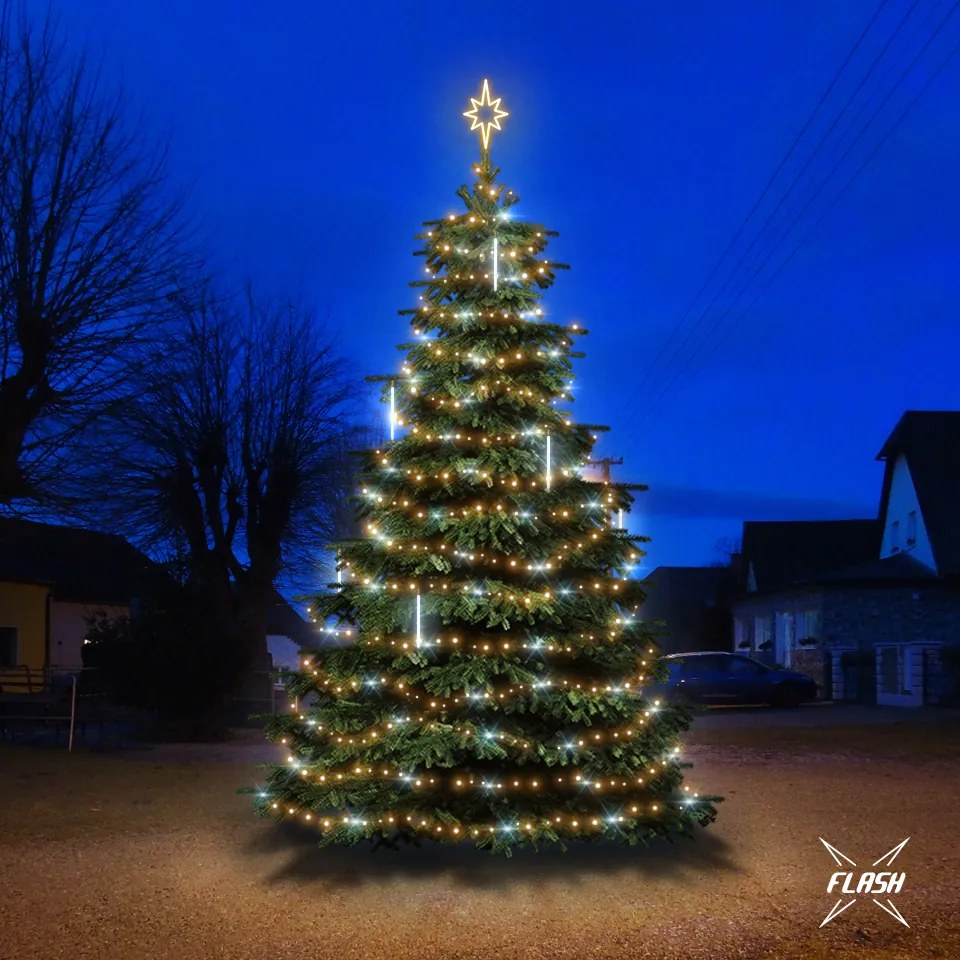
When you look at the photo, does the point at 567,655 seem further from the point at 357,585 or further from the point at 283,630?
the point at 283,630

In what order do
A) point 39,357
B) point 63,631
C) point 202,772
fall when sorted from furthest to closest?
point 63,631, point 39,357, point 202,772

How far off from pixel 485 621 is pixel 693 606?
47403 millimetres

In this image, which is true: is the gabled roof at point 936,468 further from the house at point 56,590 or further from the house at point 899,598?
the house at point 56,590

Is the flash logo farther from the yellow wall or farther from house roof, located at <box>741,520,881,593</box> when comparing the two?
house roof, located at <box>741,520,881,593</box>

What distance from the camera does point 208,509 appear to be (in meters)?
25.2

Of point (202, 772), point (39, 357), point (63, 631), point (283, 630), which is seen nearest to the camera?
point (202, 772)

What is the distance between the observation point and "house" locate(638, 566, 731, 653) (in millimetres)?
46781

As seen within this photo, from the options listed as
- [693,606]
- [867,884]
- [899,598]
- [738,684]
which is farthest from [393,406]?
[693,606]

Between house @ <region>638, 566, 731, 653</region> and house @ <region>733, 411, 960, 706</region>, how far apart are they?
10.7 metres

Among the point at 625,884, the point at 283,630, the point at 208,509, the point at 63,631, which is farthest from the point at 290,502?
the point at 283,630

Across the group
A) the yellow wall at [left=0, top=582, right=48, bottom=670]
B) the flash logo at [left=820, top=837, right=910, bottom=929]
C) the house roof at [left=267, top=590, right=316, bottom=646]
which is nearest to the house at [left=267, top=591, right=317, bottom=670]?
the house roof at [left=267, top=590, right=316, bottom=646]

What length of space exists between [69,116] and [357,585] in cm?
999

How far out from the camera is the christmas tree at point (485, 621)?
7625mm

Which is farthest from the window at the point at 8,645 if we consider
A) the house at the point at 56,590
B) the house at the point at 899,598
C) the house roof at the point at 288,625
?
the house roof at the point at 288,625
